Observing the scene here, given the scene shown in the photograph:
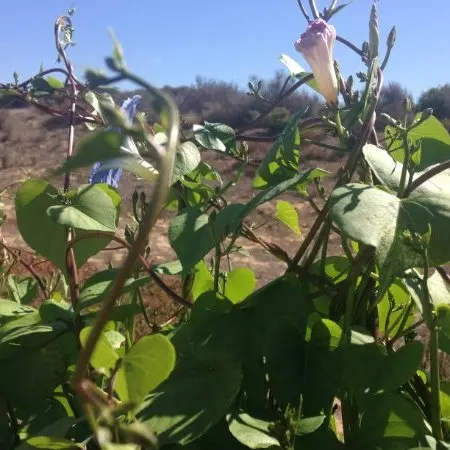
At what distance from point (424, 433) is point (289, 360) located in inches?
4.1

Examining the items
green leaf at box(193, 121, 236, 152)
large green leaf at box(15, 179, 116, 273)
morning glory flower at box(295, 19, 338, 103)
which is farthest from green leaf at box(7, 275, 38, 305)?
morning glory flower at box(295, 19, 338, 103)

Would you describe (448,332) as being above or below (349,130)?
below

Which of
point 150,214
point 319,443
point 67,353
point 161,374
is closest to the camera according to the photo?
point 150,214

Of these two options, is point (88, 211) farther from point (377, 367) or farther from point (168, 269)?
point (377, 367)

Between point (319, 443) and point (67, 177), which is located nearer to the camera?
point (319, 443)

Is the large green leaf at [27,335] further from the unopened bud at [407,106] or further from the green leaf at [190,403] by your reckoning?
the unopened bud at [407,106]

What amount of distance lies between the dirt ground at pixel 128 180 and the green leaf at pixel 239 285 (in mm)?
100

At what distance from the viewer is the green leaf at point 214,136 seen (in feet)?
2.02

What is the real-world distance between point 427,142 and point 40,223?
35 centimetres

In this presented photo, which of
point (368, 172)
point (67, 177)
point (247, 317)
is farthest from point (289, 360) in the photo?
point (67, 177)

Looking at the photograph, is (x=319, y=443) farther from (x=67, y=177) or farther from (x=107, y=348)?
(x=67, y=177)

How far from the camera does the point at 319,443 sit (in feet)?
1.48

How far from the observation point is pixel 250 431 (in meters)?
0.42

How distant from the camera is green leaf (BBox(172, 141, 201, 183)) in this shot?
0.52 m
